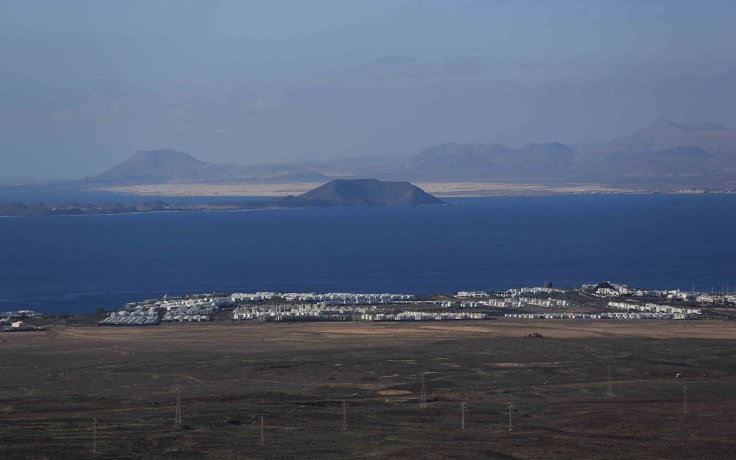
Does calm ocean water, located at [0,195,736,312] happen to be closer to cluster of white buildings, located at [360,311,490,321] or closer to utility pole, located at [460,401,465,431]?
cluster of white buildings, located at [360,311,490,321]

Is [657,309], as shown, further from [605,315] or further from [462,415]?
[462,415]

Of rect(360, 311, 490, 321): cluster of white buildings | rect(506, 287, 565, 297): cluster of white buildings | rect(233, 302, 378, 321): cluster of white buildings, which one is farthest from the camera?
rect(506, 287, 565, 297): cluster of white buildings

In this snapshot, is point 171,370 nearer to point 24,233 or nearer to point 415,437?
point 415,437

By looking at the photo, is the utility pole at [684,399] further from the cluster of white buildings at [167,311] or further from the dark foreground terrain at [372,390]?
the cluster of white buildings at [167,311]

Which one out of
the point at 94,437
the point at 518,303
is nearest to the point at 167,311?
the point at 518,303

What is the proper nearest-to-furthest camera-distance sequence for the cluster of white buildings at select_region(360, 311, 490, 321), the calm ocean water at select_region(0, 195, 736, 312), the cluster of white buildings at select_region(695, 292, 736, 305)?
1. the cluster of white buildings at select_region(360, 311, 490, 321)
2. the cluster of white buildings at select_region(695, 292, 736, 305)
3. the calm ocean water at select_region(0, 195, 736, 312)

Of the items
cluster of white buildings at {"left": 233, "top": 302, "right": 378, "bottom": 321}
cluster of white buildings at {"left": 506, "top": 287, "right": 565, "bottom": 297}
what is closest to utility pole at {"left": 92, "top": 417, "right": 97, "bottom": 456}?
cluster of white buildings at {"left": 233, "top": 302, "right": 378, "bottom": 321}

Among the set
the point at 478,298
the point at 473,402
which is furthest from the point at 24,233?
the point at 473,402
